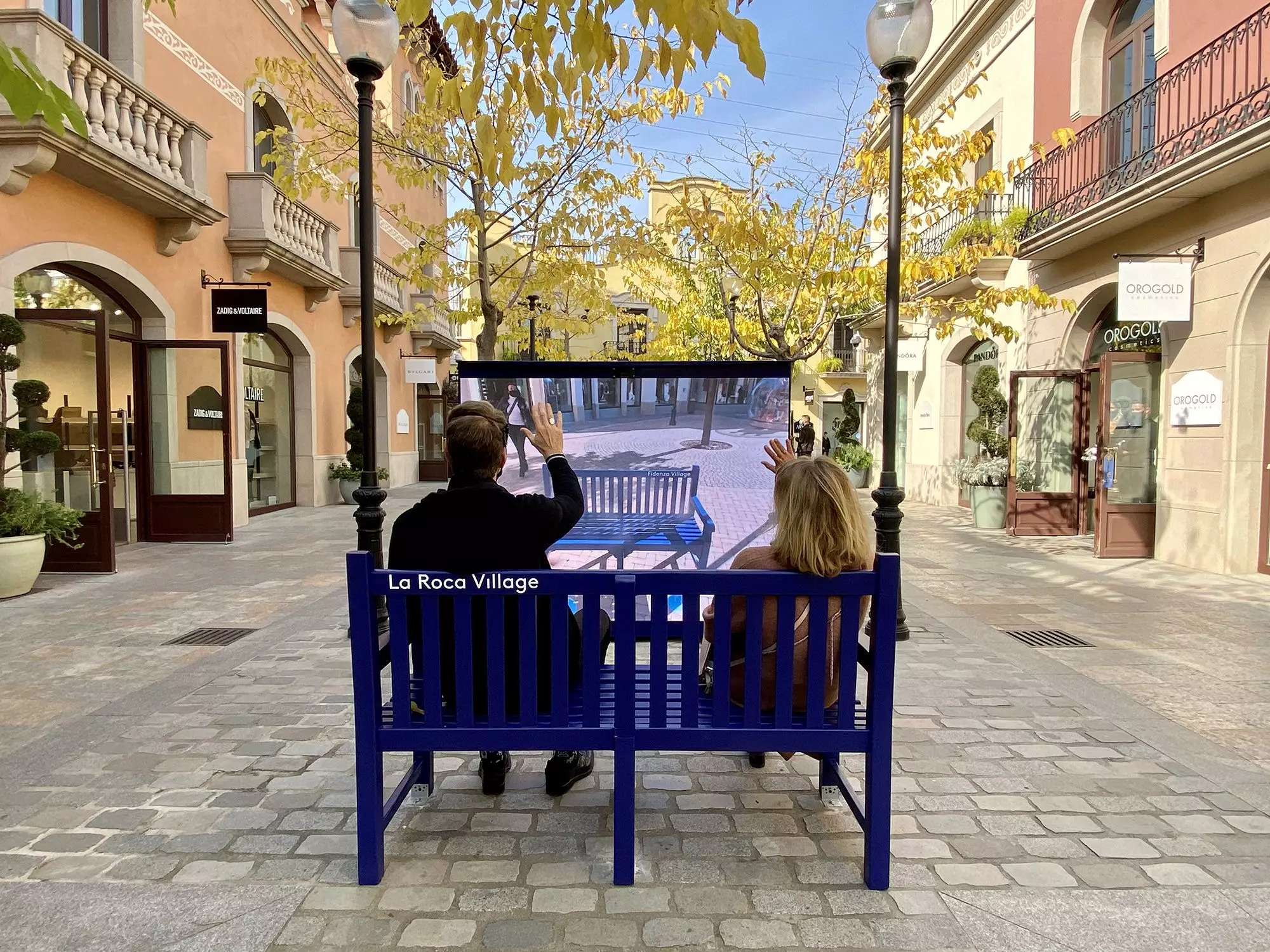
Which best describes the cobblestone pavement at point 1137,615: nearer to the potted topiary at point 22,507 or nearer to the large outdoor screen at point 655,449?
the large outdoor screen at point 655,449

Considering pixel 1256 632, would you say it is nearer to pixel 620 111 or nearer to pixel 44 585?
pixel 620 111

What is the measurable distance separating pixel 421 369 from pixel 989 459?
1338 cm

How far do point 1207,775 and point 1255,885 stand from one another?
3.06 feet

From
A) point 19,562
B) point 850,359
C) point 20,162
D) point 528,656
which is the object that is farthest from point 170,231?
point 850,359

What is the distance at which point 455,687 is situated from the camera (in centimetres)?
252

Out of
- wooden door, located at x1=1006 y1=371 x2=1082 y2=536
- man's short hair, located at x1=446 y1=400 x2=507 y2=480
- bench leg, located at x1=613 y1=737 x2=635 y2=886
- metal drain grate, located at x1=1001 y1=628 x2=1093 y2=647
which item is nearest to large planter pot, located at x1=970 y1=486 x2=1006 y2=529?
wooden door, located at x1=1006 y1=371 x2=1082 y2=536

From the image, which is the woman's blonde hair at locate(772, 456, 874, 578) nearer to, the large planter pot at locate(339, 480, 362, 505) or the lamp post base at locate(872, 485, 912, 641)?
the lamp post base at locate(872, 485, 912, 641)

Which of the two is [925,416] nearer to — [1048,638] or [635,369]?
[1048,638]

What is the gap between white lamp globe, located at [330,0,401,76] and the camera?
4836 mm

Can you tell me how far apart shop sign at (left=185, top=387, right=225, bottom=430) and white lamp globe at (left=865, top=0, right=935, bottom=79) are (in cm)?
926

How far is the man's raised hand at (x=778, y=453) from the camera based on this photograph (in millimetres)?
3367

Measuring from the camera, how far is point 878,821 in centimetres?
248

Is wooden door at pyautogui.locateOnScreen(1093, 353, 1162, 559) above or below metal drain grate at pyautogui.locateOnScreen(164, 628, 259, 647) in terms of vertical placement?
above

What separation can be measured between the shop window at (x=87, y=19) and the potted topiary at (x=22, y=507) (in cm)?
467
